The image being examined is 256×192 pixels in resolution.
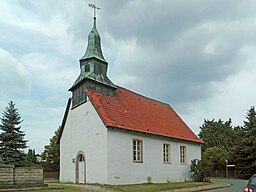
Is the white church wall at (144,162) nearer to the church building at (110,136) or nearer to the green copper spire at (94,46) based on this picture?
the church building at (110,136)

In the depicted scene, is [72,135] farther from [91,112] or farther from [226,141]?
[226,141]

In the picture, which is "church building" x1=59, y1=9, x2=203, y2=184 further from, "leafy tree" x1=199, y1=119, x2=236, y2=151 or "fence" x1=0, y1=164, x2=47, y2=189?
"leafy tree" x1=199, y1=119, x2=236, y2=151

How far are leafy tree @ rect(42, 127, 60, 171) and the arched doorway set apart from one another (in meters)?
24.2

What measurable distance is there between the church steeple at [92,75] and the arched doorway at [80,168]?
4462 millimetres

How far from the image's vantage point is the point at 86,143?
27.2 metres

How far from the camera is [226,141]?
74.2 m

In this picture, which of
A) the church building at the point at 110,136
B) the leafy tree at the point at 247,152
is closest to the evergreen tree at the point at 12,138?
the church building at the point at 110,136

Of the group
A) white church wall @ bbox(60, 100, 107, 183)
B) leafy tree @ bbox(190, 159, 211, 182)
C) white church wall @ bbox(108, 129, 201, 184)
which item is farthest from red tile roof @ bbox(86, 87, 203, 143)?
leafy tree @ bbox(190, 159, 211, 182)

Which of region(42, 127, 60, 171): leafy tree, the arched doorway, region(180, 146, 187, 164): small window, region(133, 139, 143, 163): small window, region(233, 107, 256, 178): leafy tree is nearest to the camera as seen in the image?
the arched doorway

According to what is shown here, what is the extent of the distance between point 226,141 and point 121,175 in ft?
175

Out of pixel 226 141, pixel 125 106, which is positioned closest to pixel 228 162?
pixel 226 141

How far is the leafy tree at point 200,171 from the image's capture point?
109 feet

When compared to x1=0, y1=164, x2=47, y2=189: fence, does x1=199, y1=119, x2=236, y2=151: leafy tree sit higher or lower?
higher

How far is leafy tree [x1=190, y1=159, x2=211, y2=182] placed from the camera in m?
33.3
